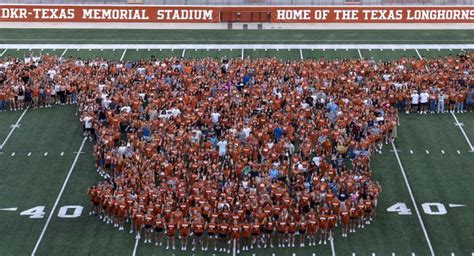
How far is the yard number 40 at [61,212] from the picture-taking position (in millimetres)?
36281

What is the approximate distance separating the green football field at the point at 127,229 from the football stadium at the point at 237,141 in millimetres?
70

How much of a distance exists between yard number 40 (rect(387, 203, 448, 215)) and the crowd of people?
2.33ft

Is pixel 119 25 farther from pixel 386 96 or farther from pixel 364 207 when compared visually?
pixel 364 207

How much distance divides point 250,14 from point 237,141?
19426 millimetres

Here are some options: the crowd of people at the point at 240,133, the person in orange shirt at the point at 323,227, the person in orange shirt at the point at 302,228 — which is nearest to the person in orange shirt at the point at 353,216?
the crowd of people at the point at 240,133

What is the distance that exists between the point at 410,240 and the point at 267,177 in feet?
16.4

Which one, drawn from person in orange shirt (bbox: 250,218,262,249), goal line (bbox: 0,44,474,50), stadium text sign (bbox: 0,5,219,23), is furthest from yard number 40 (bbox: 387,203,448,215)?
stadium text sign (bbox: 0,5,219,23)

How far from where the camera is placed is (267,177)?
36.7 meters

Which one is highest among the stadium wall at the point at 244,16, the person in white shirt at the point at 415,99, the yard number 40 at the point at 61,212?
the stadium wall at the point at 244,16

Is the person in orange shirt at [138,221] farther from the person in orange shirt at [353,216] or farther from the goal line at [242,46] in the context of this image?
the goal line at [242,46]

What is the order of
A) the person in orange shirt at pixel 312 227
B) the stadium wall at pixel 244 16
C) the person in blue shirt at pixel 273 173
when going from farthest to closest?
the stadium wall at pixel 244 16 < the person in blue shirt at pixel 273 173 < the person in orange shirt at pixel 312 227

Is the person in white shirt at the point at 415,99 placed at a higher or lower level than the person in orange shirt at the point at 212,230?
higher

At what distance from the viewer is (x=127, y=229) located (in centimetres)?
3534

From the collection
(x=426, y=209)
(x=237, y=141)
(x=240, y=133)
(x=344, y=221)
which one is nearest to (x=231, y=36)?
(x=240, y=133)
